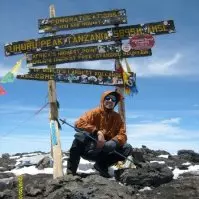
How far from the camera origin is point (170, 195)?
30.2 feet

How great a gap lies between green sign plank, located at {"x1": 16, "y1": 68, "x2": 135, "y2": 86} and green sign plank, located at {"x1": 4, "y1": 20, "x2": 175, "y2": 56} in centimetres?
81

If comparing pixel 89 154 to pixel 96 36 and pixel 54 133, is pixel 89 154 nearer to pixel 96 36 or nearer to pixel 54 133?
pixel 54 133

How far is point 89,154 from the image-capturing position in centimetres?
1002

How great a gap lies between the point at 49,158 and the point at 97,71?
15.0 feet

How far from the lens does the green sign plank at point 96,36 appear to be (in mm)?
13109

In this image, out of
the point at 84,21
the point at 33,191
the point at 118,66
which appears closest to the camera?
the point at 33,191

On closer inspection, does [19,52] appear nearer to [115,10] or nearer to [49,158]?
[115,10]

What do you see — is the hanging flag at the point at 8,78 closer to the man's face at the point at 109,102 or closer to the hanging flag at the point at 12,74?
the hanging flag at the point at 12,74

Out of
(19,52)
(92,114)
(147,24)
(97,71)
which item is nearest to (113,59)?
(97,71)

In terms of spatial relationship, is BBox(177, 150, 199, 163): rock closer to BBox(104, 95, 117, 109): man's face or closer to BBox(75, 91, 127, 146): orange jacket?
BBox(75, 91, 127, 146): orange jacket

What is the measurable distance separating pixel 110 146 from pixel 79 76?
4.01 metres

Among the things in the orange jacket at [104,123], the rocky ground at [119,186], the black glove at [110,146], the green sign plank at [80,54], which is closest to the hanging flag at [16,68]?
the green sign plank at [80,54]

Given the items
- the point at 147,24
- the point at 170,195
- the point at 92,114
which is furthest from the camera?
the point at 147,24

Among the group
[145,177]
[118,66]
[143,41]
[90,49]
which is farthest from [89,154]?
[143,41]
